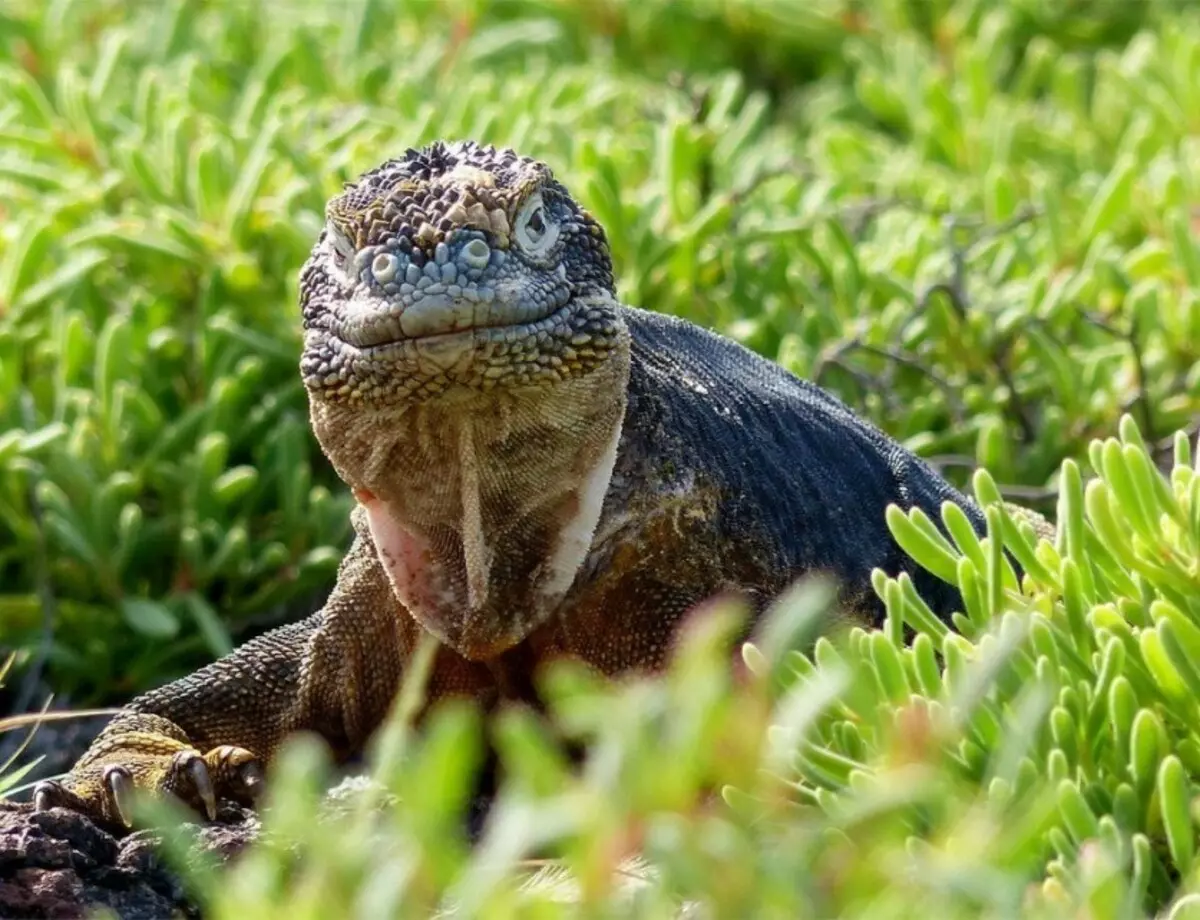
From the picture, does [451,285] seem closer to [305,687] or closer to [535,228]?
[535,228]

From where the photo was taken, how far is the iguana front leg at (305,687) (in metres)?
4.48

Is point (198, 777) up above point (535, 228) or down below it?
below

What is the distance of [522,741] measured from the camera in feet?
7.72

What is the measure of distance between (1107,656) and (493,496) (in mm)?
1317

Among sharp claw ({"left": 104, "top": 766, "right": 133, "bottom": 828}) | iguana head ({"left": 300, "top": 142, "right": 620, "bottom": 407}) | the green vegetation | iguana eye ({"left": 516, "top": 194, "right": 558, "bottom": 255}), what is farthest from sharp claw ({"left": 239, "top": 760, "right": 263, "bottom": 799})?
iguana eye ({"left": 516, "top": 194, "right": 558, "bottom": 255})

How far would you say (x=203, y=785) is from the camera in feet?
13.6

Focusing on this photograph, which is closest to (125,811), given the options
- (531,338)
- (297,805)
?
(531,338)

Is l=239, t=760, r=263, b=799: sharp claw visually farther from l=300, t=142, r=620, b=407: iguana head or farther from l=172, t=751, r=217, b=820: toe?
l=300, t=142, r=620, b=407: iguana head

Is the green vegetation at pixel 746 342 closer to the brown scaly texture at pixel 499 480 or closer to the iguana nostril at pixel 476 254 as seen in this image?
the brown scaly texture at pixel 499 480

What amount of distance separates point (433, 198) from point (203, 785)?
46.0 inches

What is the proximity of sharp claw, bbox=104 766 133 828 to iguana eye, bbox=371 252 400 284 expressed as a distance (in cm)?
102

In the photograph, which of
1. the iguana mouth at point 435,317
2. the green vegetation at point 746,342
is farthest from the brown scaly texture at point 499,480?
the green vegetation at point 746,342

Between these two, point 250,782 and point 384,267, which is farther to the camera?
point 250,782

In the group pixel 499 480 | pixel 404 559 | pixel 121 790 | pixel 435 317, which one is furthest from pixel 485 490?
pixel 121 790
